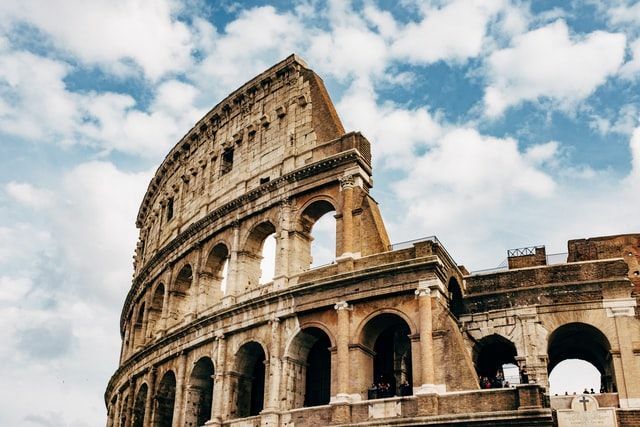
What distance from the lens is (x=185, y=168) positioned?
31.5 metres

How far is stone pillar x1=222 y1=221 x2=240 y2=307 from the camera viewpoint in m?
24.0

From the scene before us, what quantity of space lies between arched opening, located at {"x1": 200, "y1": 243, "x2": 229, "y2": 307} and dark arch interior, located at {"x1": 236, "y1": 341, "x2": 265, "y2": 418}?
3.41 metres

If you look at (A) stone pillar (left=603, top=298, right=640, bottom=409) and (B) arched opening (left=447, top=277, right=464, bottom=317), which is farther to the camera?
(B) arched opening (left=447, top=277, right=464, bottom=317)

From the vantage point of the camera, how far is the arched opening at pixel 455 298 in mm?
21734

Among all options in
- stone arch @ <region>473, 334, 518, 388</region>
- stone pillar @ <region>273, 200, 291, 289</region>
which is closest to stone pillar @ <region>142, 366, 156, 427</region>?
stone pillar @ <region>273, 200, 291, 289</region>

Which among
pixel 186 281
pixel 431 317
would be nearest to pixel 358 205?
pixel 431 317

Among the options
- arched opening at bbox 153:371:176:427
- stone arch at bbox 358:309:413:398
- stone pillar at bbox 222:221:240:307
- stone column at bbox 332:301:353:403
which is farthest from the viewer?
arched opening at bbox 153:371:176:427

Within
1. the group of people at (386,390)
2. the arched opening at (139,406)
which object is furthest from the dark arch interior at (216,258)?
the group of people at (386,390)

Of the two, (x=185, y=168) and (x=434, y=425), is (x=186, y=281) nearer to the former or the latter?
(x=185, y=168)

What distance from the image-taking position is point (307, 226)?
23.7 meters

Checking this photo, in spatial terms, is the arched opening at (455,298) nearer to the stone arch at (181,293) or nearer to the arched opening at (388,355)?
the arched opening at (388,355)

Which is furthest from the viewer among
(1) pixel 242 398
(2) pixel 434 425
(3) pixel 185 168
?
(3) pixel 185 168

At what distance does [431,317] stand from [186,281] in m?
12.6

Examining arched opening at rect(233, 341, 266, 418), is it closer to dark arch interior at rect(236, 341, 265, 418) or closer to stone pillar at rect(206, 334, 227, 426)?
dark arch interior at rect(236, 341, 265, 418)
